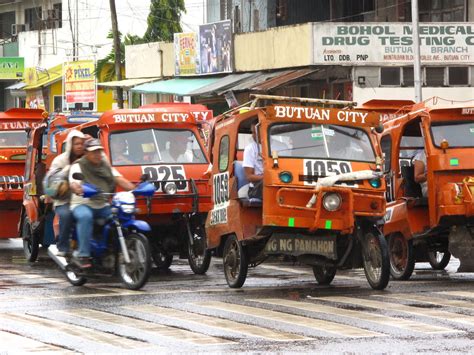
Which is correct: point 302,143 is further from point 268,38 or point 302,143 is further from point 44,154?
point 268,38

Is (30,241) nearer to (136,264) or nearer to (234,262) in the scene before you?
(234,262)

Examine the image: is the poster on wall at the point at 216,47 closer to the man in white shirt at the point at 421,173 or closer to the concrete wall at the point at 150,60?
Result: the concrete wall at the point at 150,60

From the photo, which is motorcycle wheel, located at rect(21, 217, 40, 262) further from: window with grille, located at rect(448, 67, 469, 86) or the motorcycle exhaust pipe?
window with grille, located at rect(448, 67, 469, 86)

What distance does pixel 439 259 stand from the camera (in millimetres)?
19781

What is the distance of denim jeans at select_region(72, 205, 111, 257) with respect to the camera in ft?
50.2

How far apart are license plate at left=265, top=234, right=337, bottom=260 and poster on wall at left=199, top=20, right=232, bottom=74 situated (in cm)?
2739

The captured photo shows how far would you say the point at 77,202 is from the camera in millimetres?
15484

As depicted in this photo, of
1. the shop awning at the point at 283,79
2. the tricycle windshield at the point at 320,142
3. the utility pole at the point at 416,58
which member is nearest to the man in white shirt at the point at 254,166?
the tricycle windshield at the point at 320,142

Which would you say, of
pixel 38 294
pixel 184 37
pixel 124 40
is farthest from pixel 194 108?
pixel 124 40

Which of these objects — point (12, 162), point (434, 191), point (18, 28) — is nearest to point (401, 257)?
point (434, 191)

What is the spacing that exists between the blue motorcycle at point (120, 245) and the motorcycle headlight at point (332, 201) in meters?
2.11

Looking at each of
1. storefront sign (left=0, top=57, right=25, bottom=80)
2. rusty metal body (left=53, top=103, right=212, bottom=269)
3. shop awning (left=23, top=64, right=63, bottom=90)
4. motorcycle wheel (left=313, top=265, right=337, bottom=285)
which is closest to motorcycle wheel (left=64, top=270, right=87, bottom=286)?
rusty metal body (left=53, top=103, right=212, bottom=269)

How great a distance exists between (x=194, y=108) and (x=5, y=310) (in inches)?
302

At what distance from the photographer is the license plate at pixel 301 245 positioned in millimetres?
15461
